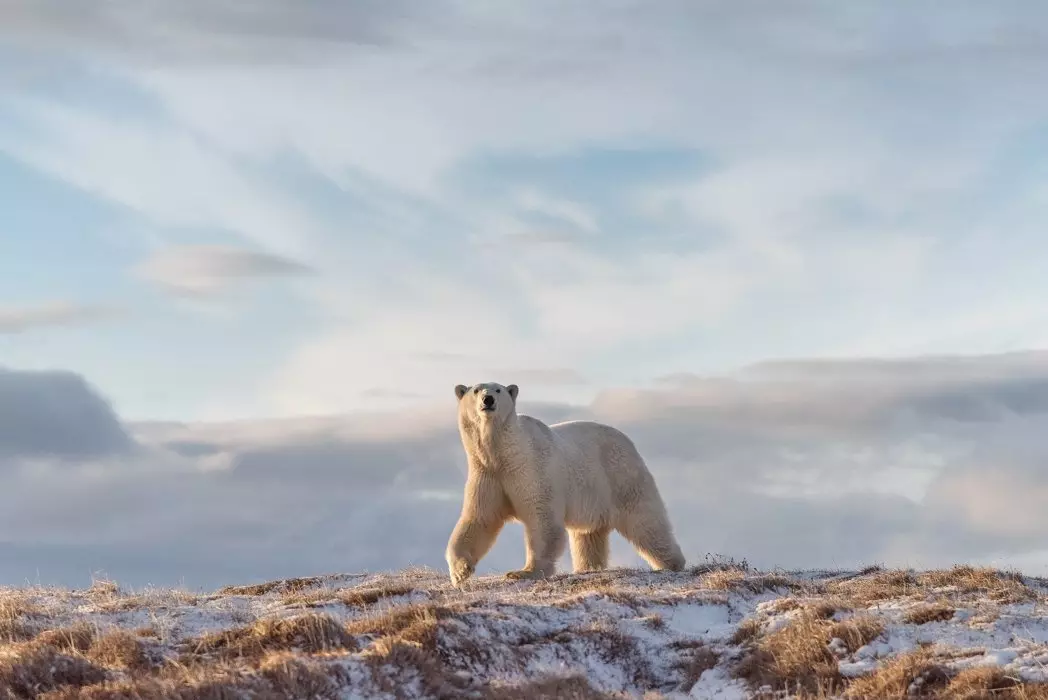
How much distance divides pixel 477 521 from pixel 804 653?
8.51 m

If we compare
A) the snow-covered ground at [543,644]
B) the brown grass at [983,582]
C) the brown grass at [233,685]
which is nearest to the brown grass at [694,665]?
the snow-covered ground at [543,644]

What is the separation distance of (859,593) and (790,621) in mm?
2579

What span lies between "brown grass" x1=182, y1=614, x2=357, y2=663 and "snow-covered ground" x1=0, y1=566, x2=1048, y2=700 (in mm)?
22

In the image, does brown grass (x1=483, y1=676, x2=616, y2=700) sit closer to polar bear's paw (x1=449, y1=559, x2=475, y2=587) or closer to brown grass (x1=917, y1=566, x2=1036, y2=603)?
brown grass (x1=917, y1=566, x2=1036, y2=603)

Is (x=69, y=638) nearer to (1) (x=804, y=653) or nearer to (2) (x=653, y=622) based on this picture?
(2) (x=653, y=622)

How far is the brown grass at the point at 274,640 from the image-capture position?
11195 millimetres

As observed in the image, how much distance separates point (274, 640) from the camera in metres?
11.5

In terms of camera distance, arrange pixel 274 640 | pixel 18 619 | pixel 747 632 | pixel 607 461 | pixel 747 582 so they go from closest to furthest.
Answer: pixel 274 640 < pixel 747 632 < pixel 18 619 < pixel 747 582 < pixel 607 461

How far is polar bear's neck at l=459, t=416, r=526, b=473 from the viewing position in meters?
19.1

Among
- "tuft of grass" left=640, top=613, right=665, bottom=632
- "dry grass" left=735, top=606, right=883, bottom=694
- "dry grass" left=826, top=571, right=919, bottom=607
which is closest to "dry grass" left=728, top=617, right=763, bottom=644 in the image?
"dry grass" left=735, top=606, right=883, bottom=694

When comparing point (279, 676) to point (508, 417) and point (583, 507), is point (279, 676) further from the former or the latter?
point (583, 507)

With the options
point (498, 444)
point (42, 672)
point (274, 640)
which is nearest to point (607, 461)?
point (498, 444)

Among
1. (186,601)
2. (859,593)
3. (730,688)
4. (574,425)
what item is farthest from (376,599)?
(574,425)

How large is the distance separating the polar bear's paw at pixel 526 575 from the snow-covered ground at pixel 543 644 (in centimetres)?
246
